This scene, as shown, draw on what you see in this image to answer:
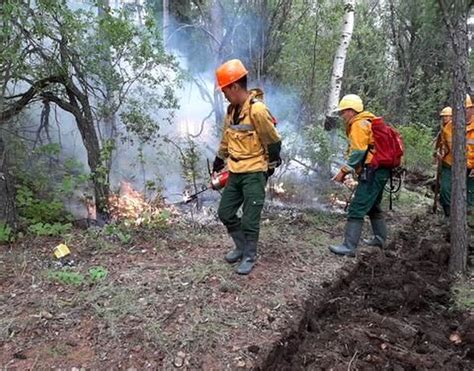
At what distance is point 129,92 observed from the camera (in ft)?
21.0

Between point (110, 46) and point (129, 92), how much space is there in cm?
81

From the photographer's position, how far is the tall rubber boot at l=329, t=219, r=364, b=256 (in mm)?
5383

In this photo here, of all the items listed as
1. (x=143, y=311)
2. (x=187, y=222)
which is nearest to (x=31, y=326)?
(x=143, y=311)

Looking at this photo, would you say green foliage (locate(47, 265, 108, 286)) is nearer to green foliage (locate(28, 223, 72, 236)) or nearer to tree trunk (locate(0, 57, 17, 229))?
green foliage (locate(28, 223, 72, 236))

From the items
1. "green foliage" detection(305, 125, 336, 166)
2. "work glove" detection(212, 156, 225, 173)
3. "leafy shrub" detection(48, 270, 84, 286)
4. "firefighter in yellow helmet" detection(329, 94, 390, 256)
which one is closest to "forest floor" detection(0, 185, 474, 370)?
"leafy shrub" detection(48, 270, 84, 286)

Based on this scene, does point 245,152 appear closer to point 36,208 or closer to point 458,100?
point 458,100

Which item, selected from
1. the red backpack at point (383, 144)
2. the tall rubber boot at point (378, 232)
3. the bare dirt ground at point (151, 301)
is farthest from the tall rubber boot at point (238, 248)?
the tall rubber boot at point (378, 232)

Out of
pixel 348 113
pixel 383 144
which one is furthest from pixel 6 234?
pixel 383 144

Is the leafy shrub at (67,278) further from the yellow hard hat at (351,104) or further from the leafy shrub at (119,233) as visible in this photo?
the yellow hard hat at (351,104)

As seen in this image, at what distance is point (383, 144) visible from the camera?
5.10 metres

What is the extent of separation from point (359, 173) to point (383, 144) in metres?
0.44

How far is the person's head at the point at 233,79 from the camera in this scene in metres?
4.01

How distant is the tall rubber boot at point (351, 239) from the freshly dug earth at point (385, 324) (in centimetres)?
17

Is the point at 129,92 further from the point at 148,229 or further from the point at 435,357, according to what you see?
the point at 435,357
